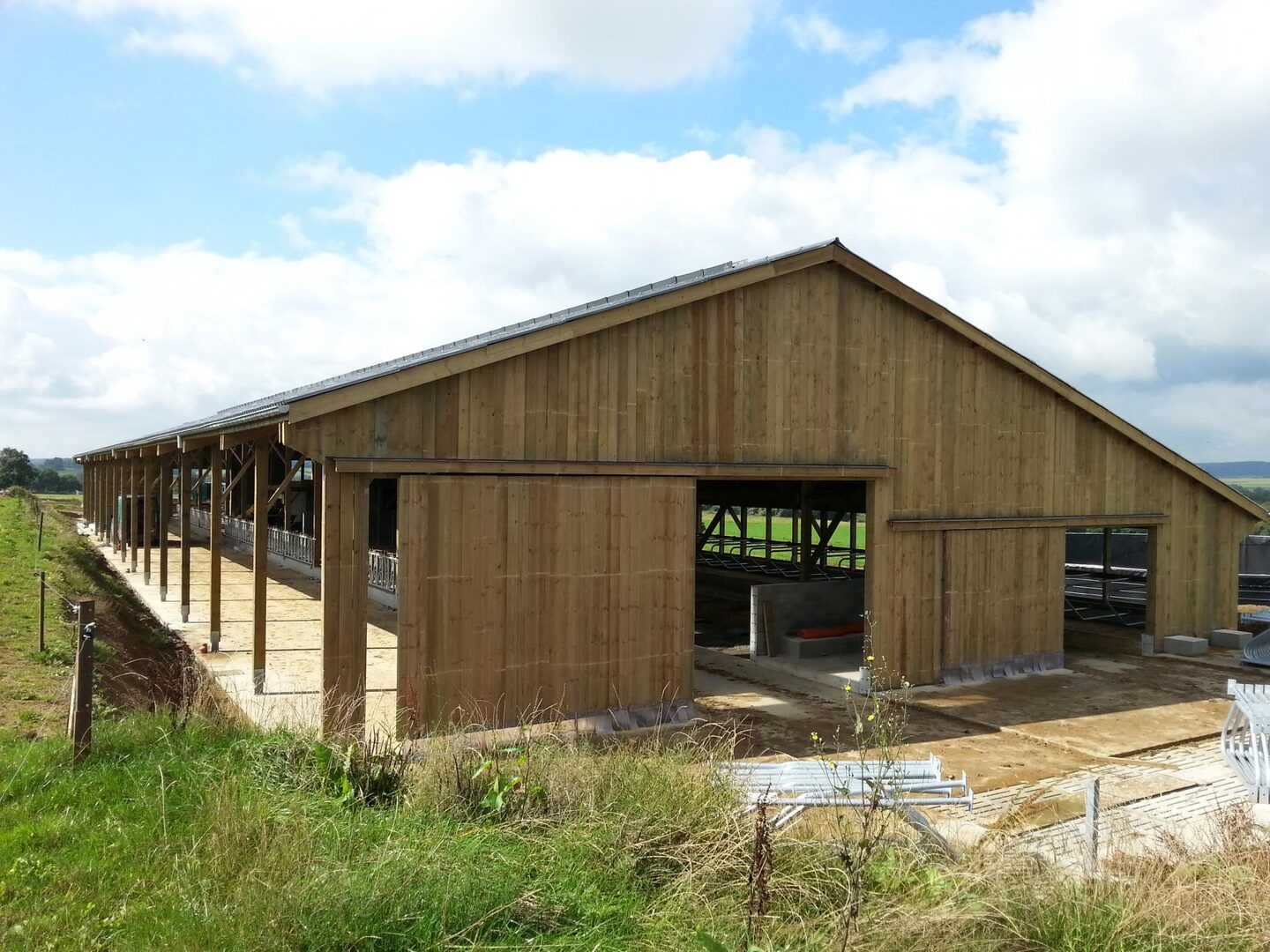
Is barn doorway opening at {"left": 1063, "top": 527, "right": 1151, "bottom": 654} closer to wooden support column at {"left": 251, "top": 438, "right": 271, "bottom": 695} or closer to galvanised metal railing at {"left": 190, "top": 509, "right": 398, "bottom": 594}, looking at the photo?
wooden support column at {"left": 251, "top": 438, "right": 271, "bottom": 695}

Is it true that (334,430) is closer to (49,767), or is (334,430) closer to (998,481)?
(49,767)

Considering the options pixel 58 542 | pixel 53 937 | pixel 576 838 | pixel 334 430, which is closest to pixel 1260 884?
pixel 576 838

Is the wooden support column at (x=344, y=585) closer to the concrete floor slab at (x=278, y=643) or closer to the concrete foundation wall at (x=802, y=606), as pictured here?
the concrete floor slab at (x=278, y=643)

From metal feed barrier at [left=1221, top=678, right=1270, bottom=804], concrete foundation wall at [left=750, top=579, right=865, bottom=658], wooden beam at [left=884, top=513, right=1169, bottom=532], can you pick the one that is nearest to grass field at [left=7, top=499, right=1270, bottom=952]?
metal feed barrier at [left=1221, top=678, right=1270, bottom=804]

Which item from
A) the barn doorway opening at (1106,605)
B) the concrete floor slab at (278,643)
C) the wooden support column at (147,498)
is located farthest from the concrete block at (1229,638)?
Result: the wooden support column at (147,498)

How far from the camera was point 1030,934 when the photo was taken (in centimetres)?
450

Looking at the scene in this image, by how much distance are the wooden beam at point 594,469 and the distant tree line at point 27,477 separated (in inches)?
2726

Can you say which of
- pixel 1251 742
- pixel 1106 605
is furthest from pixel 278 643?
pixel 1106 605

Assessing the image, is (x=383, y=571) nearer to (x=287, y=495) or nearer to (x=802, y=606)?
(x=802, y=606)

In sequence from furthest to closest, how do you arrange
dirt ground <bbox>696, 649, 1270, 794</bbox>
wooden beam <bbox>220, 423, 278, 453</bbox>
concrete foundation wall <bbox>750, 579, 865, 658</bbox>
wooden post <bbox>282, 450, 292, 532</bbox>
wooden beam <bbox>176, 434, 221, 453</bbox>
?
wooden post <bbox>282, 450, 292, 532</bbox>, concrete foundation wall <bbox>750, 579, 865, 658</bbox>, wooden beam <bbox>176, 434, 221, 453</bbox>, wooden beam <bbox>220, 423, 278, 453</bbox>, dirt ground <bbox>696, 649, 1270, 794</bbox>

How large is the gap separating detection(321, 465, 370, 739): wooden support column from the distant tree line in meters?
69.1

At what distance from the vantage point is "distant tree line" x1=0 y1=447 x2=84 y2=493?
79.4 metres

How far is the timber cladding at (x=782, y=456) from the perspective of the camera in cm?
948

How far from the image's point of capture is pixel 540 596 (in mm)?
10000
